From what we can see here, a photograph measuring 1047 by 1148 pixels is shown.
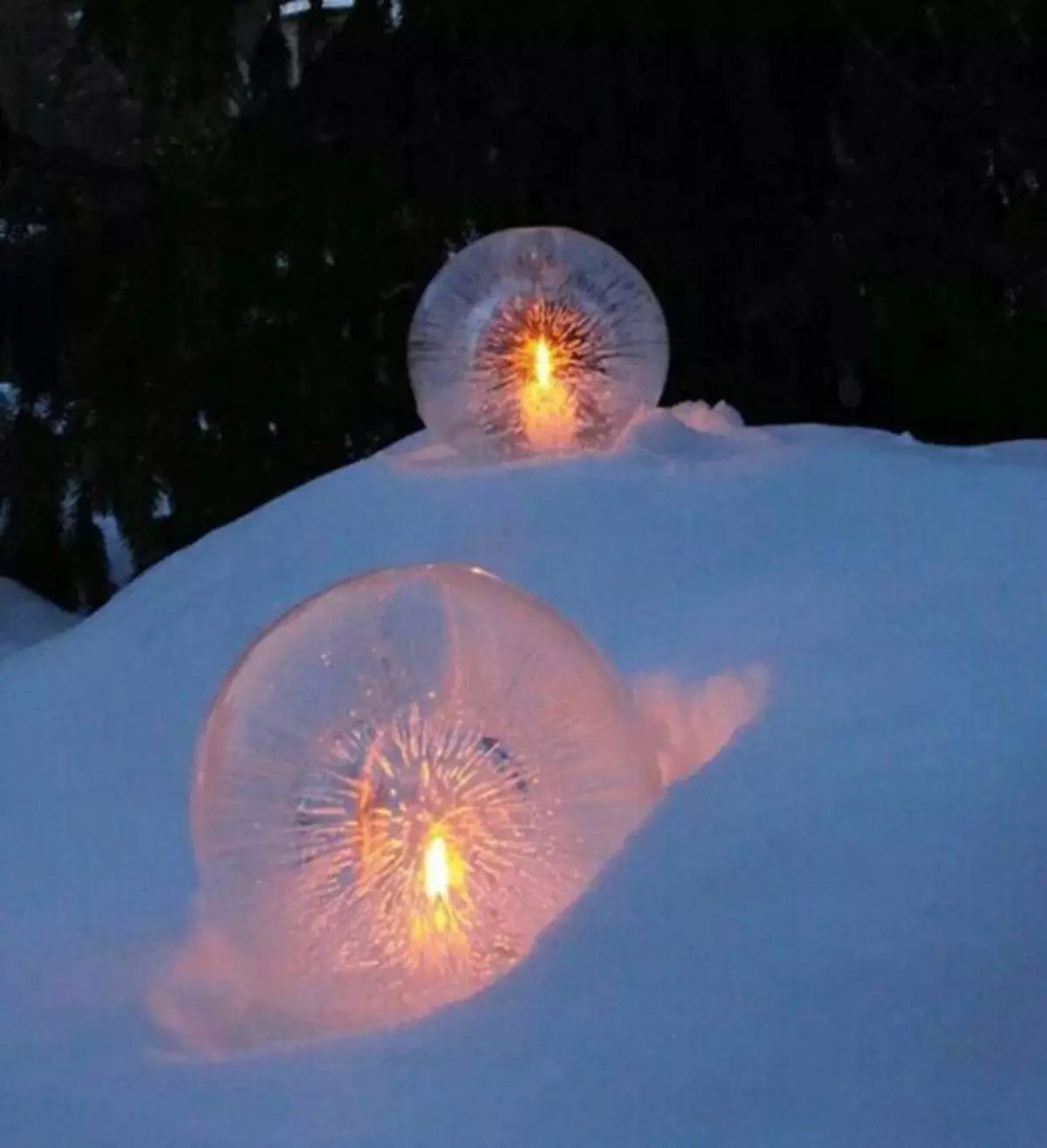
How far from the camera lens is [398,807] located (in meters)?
1.27

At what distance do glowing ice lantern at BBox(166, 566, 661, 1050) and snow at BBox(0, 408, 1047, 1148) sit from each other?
0.06 m

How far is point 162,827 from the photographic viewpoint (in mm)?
1790

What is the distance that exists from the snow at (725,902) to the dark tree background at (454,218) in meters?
1.40

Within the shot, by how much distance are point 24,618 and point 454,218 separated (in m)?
1.36

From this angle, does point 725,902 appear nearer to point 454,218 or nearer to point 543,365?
point 543,365

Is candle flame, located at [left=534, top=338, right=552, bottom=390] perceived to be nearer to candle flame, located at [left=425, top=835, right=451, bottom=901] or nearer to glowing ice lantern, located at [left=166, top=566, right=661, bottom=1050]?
glowing ice lantern, located at [left=166, top=566, right=661, bottom=1050]

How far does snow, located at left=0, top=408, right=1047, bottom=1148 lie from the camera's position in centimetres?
110

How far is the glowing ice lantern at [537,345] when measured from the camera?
9.01ft

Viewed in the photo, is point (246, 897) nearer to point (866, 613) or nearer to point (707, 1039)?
point (707, 1039)

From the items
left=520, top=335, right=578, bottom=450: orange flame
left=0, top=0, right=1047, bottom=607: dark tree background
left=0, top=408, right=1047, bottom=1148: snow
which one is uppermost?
left=0, top=0, right=1047, bottom=607: dark tree background

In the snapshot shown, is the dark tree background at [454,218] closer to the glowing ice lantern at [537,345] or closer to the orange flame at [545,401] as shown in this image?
the glowing ice lantern at [537,345]

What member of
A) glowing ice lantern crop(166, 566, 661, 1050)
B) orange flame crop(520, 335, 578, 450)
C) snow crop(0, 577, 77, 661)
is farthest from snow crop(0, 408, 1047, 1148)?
snow crop(0, 577, 77, 661)

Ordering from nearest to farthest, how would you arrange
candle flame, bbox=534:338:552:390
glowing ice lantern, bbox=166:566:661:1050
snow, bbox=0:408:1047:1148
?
snow, bbox=0:408:1047:1148
glowing ice lantern, bbox=166:566:661:1050
candle flame, bbox=534:338:552:390

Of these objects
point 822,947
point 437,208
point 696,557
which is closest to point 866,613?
point 696,557
